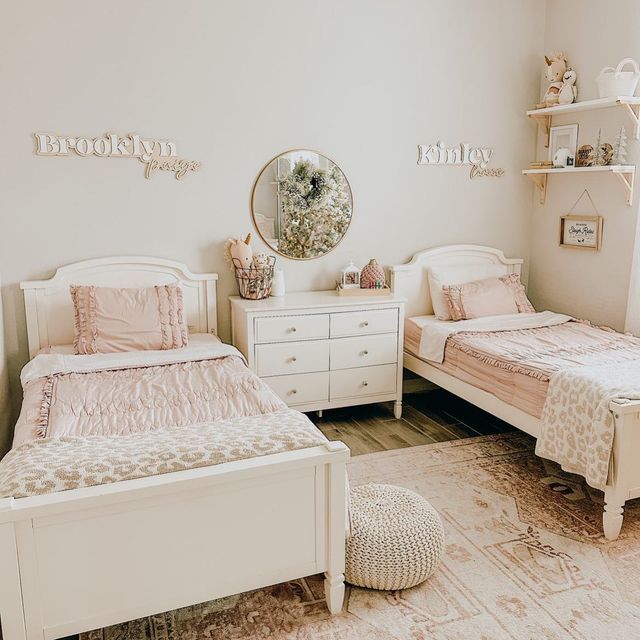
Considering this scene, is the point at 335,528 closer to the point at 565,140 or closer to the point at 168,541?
the point at 168,541

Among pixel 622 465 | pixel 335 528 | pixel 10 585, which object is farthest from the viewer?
pixel 622 465

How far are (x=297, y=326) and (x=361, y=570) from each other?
161cm

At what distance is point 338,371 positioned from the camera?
145 inches

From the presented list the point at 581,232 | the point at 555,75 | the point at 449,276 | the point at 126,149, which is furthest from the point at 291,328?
the point at 555,75

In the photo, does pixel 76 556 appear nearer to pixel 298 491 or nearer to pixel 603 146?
pixel 298 491

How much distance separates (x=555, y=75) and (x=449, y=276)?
4.58 ft

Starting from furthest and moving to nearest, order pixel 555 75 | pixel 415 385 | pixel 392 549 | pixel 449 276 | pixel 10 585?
pixel 415 385 → pixel 449 276 → pixel 555 75 → pixel 392 549 → pixel 10 585

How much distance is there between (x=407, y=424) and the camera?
12.4ft

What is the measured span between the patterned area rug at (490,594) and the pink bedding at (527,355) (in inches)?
18.6

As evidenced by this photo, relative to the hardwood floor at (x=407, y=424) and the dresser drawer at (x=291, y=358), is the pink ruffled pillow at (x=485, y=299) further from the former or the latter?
the dresser drawer at (x=291, y=358)

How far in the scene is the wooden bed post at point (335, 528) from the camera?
1.98 metres

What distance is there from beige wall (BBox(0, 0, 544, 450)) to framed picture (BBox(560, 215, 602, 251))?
345 millimetres

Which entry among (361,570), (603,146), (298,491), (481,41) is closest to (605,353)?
(603,146)

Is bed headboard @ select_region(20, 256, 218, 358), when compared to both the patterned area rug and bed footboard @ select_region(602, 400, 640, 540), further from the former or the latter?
bed footboard @ select_region(602, 400, 640, 540)
